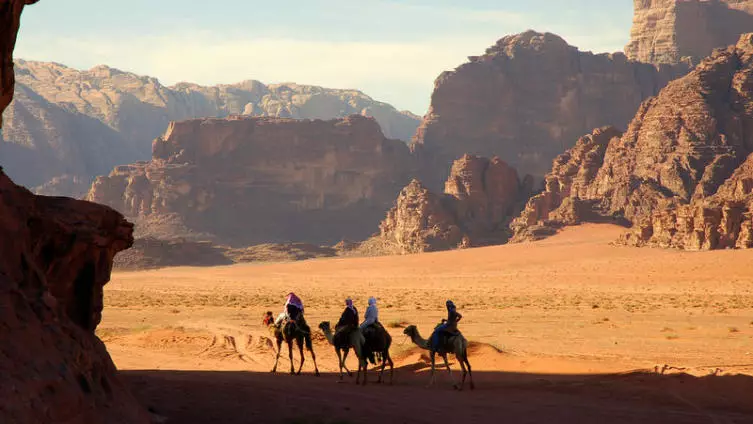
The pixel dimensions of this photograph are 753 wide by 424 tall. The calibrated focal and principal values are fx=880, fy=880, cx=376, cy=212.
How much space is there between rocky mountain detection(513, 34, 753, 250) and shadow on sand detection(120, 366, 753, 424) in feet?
194

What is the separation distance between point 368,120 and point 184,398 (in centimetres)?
12473

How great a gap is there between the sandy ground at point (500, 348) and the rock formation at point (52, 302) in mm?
1983

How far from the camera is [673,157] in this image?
3307 inches

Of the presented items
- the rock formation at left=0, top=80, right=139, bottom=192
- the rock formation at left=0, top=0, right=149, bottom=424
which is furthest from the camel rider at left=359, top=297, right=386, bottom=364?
the rock formation at left=0, top=80, right=139, bottom=192

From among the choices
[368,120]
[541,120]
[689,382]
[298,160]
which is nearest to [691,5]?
[541,120]

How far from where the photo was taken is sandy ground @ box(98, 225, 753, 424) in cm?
1344

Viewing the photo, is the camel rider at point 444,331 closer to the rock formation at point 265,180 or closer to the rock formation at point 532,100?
the rock formation at point 265,180

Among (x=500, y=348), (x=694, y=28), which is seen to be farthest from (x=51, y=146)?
(x=500, y=348)

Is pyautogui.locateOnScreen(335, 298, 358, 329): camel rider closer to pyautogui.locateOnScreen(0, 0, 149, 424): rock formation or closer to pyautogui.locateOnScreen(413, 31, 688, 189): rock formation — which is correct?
pyautogui.locateOnScreen(0, 0, 149, 424): rock formation

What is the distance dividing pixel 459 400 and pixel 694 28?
510 feet

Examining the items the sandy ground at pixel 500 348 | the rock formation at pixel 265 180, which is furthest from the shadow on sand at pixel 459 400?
the rock formation at pixel 265 180

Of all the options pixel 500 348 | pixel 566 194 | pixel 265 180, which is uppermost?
pixel 265 180

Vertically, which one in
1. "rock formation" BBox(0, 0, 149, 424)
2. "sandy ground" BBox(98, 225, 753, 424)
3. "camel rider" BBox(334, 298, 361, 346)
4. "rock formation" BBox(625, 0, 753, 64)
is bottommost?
"sandy ground" BBox(98, 225, 753, 424)

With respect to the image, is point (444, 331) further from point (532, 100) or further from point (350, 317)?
point (532, 100)
